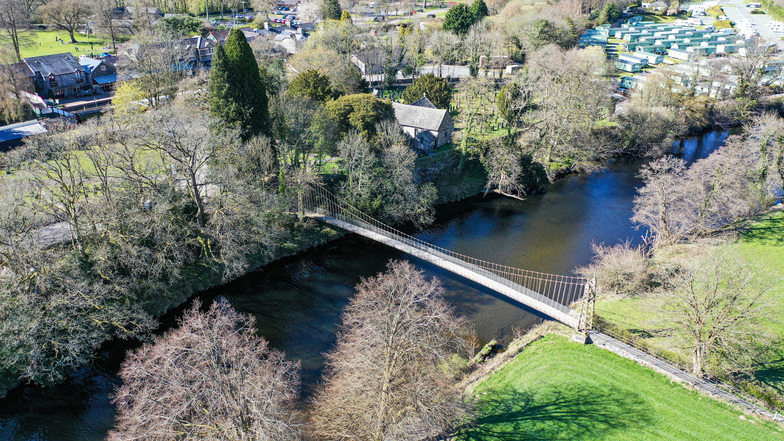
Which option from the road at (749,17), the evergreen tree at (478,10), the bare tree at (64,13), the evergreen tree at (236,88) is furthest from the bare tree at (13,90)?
the road at (749,17)

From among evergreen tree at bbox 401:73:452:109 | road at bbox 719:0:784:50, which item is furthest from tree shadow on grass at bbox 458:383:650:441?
road at bbox 719:0:784:50

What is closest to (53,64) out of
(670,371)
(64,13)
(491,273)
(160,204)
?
(64,13)

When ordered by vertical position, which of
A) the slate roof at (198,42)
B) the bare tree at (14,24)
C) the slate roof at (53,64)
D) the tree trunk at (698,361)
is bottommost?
the tree trunk at (698,361)

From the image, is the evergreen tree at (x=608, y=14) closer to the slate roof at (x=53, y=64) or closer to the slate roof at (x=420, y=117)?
the slate roof at (x=420, y=117)

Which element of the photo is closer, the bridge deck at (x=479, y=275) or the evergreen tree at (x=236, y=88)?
the bridge deck at (x=479, y=275)

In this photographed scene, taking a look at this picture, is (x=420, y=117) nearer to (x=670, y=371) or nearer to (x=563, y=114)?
(x=563, y=114)

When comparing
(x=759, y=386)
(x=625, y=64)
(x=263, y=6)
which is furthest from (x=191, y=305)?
(x=263, y=6)
